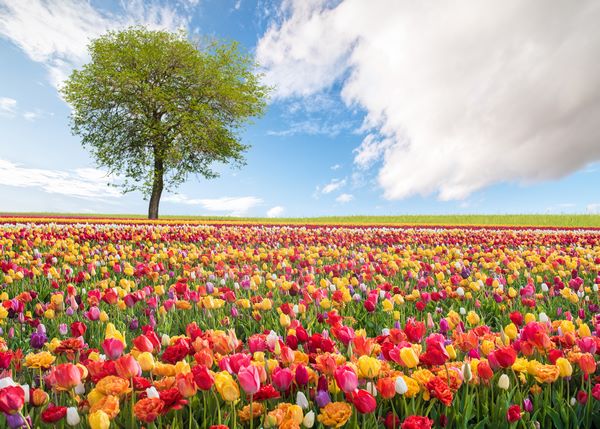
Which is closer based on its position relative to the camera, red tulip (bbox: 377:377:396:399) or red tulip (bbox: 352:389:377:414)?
red tulip (bbox: 352:389:377:414)

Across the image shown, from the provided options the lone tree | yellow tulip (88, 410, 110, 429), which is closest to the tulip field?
yellow tulip (88, 410, 110, 429)

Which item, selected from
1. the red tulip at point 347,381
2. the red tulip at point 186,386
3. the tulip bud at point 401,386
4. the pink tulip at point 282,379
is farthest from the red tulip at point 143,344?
the tulip bud at point 401,386

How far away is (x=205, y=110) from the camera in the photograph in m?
32.5

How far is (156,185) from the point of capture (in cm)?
3316

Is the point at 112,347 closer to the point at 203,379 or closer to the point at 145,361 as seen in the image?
the point at 145,361

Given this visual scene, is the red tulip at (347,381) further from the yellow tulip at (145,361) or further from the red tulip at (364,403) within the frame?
the yellow tulip at (145,361)

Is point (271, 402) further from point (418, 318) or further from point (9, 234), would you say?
point (9, 234)

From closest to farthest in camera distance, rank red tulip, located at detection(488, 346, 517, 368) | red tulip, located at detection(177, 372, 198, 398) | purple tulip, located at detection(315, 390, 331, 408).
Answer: red tulip, located at detection(177, 372, 198, 398) < purple tulip, located at detection(315, 390, 331, 408) < red tulip, located at detection(488, 346, 517, 368)

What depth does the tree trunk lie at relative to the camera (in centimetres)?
3219

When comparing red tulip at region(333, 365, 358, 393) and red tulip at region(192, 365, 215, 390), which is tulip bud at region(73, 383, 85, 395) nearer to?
red tulip at region(192, 365, 215, 390)

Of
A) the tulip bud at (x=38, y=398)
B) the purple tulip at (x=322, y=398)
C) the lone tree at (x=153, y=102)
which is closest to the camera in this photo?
the purple tulip at (x=322, y=398)

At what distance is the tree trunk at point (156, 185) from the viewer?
106ft

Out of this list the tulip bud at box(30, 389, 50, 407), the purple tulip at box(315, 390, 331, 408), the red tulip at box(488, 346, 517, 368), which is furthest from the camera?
Result: the red tulip at box(488, 346, 517, 368)

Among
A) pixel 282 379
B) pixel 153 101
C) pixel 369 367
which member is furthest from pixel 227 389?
pixel 153 101
